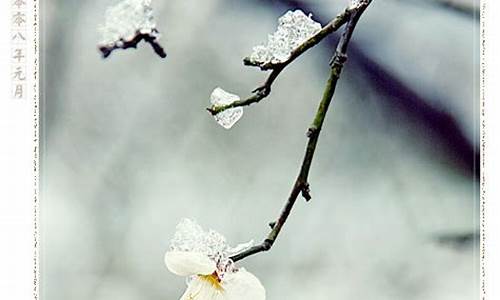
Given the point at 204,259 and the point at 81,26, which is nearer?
the point at 204,259

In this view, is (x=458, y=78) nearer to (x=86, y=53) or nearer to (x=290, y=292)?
(x=290, y=292)

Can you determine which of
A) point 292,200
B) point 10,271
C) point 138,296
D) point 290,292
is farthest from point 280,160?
point 10,271

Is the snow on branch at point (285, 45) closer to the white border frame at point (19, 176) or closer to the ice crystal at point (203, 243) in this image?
the ice crystal at point (203, 243)

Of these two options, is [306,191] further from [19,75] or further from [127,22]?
[19,75]

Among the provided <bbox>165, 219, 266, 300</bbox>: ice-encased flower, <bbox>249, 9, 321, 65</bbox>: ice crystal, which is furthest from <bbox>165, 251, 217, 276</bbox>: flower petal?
<bbox>249, 9, 321, 65</bbox>: ice crystal

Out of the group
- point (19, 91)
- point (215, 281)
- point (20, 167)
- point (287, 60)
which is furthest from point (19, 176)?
point (287, 60)

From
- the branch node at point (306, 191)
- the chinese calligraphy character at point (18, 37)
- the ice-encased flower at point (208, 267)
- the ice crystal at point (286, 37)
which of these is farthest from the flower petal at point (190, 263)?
the chinese calligraphy character at point (18, 37)
